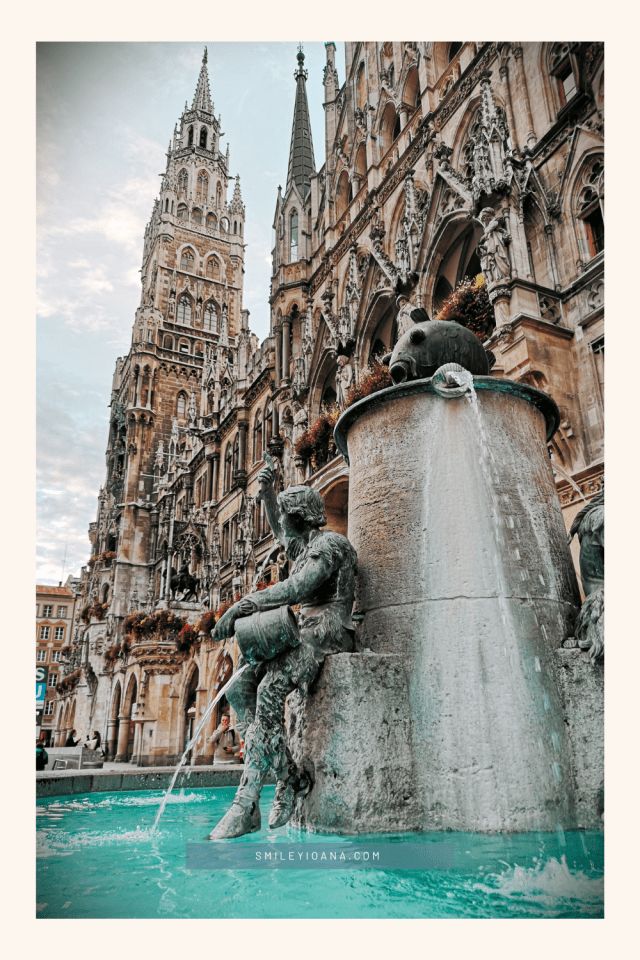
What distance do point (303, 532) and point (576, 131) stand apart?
12017mm

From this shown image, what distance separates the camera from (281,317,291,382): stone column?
24594 mm

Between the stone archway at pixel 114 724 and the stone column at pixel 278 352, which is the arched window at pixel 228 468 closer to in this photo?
the stone column at pixel 278 352

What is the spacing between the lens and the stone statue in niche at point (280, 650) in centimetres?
370

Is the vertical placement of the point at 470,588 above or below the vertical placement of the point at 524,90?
below

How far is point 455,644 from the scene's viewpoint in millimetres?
3893

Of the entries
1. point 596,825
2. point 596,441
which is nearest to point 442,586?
point 596,825

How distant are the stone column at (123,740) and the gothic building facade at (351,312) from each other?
96mm

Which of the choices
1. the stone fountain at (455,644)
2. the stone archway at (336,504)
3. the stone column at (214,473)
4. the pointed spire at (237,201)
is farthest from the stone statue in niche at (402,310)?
the pointed spire at (237,201)

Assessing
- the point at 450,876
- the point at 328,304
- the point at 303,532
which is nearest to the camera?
the point at 450,876

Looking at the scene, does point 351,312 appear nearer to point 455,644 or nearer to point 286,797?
point 455,644

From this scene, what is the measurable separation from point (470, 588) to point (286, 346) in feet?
71.1

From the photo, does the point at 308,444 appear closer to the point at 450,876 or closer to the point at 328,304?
the point at 328,304

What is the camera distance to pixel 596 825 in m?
3.53

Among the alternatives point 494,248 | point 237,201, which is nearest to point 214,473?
point 494,248
